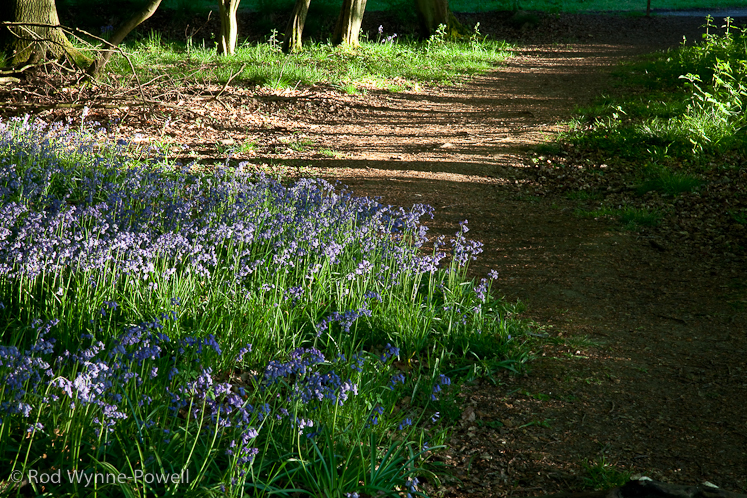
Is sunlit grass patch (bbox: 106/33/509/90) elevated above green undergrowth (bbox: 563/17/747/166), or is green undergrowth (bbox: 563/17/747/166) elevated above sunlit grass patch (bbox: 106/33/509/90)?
sunlit grass patch (bbox: 106/33/509/90)

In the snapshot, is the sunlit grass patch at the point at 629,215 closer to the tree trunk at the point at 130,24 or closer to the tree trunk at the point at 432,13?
the tree trunk at the point at 130,24

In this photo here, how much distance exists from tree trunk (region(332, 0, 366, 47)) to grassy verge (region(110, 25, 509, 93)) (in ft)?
1.11

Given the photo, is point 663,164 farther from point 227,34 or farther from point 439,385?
point 227,34

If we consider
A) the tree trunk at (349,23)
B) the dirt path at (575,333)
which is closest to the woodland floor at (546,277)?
the dirt path at (575,333)

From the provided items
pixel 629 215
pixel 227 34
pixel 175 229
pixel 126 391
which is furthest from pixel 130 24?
pixel 126 391

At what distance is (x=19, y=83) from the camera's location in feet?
27.9

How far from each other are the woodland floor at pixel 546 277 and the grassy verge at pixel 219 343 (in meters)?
0.33

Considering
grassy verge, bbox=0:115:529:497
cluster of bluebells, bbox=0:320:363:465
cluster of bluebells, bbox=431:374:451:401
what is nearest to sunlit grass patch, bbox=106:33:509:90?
grassy verge, bbox=0:115:529:497

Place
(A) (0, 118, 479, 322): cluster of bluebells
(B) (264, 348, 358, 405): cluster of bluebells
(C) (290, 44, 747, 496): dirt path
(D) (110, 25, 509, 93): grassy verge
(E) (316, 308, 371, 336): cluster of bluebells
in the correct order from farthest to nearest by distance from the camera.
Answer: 1. (D) (110, 25, 509, 93): grassy verge
2. (A) (0, 118, 479, 322): cluster of bluebells
3. (E) (316, 308, 371, 336): cluster of bluebells
4. (C) (290, 44, 747, 496): dirt path
5. (B) (264, 348, 358, 405): cluster of bluebells

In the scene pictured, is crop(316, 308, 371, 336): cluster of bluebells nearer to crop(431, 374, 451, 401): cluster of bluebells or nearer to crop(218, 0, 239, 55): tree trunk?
crop(431, 374, 451, 401): cluster of bluebells

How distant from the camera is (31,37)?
9266 mm

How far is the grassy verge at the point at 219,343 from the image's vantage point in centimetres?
233

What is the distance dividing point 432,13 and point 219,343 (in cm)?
1579

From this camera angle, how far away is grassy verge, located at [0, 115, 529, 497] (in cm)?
233
